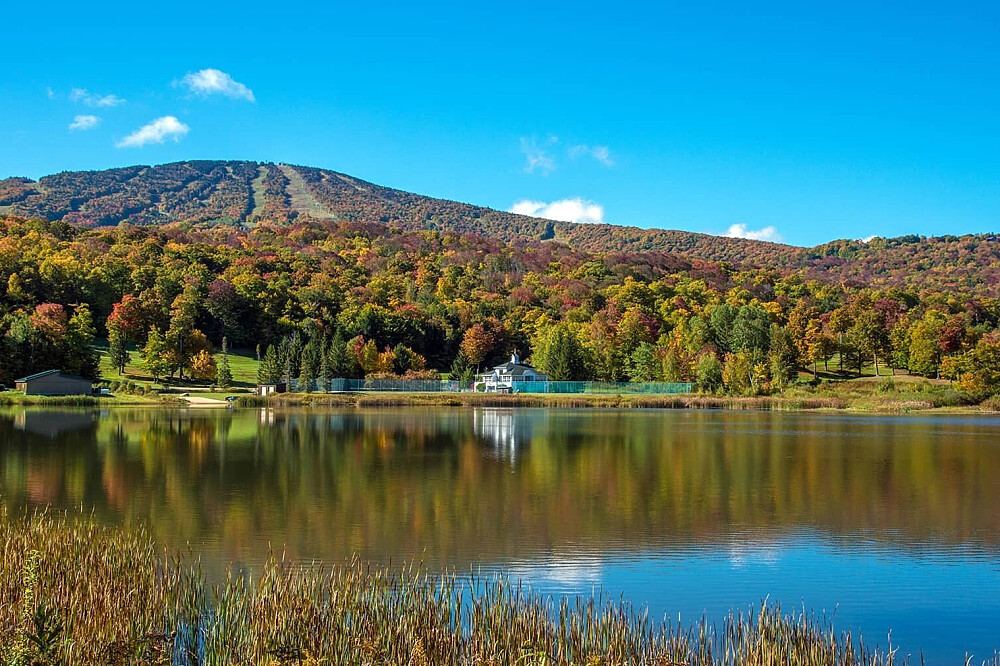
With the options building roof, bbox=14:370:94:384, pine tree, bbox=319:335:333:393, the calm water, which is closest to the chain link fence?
pine tree, bbox=319:335:333:393

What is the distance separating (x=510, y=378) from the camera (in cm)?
10462

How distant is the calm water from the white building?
59.3m

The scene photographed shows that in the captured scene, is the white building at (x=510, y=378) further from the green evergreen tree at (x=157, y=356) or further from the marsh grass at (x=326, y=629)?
the marsh grass at (x=326, y=629)

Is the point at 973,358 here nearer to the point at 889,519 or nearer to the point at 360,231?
the point at 889,519

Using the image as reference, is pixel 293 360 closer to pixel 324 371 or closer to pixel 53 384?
pixel 324 371

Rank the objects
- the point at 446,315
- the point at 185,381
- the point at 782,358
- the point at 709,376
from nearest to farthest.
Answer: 1. the point at 709,376
2. the point at 782,358
3. the point at 185,381
4. the point at 446,315

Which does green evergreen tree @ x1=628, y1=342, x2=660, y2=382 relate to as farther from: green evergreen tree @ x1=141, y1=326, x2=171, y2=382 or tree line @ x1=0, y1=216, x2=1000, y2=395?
green evergreen tree @ x1=141, y1=326, x2=171, y2=382

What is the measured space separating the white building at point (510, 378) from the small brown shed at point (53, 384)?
4233cm

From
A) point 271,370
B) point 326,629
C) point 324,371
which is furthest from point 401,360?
point 326,629

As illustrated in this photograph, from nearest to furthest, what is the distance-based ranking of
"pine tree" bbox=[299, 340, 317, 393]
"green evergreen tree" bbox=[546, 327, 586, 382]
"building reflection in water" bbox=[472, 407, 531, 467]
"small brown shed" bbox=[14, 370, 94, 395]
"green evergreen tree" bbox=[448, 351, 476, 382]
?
"building reflection in water" bbox=[472, 407, 531, 467] < "small brown shed" bbox=[14, 370, 94, 395] < "pine tree" bbox=[299, 340, 317, 393] < "green evergreen tree" bbox=[546, 327, 586, 382] < "green evergreen tree" bbox=[448, 351, 476, 382]

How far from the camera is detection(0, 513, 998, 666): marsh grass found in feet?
28.7

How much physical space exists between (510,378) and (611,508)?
83.7m

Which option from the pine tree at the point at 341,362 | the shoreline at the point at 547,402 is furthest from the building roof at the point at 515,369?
the shoreline at the point at 547,402

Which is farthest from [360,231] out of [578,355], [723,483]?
[723,483]
